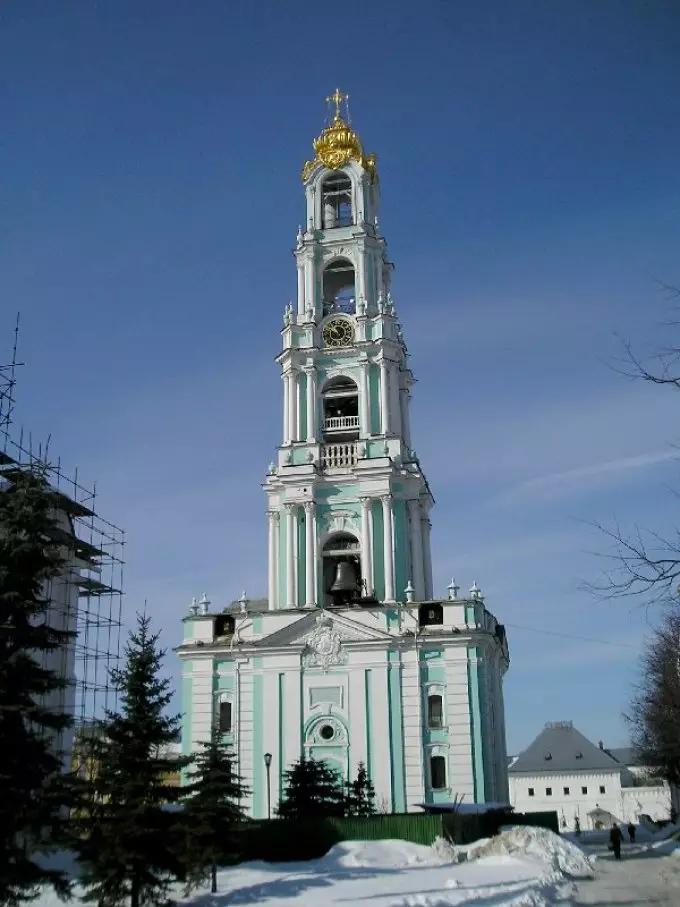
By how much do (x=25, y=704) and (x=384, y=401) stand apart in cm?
3202

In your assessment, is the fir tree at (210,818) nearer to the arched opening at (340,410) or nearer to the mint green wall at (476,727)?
the mint green wall at (476,727)

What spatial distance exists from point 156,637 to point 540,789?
6554cm

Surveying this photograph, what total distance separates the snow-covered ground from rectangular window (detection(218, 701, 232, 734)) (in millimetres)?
13651

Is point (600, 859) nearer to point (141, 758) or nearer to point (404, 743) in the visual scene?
point (404, 743)

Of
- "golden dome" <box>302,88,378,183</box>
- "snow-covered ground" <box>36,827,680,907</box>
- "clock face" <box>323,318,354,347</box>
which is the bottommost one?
"snow-covered ground" <box>36,827,680,907</box>

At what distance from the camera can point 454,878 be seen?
26438mm

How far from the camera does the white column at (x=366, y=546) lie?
46.2 m

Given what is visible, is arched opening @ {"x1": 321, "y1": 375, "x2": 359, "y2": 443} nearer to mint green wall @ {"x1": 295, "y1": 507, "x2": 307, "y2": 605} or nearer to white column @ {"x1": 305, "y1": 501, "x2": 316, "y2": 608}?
white column @ {"x1": 305, "y1": 501, "x2": 316, "y2": 608}

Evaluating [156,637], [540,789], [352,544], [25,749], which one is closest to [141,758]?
[156,637]

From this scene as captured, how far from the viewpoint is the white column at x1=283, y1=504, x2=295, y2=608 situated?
46469 mm

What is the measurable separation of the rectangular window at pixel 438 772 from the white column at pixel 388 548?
22.5 ft

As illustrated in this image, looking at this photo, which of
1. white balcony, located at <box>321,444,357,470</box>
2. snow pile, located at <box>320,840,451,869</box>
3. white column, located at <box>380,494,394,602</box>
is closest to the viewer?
snow pile, located at <box>320,840,451,869</box>

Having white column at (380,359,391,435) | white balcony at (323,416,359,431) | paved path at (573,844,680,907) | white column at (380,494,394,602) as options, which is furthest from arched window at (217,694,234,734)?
paved path at (573,844,680,907)

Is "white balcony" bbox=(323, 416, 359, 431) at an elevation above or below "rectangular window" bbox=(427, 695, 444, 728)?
above
